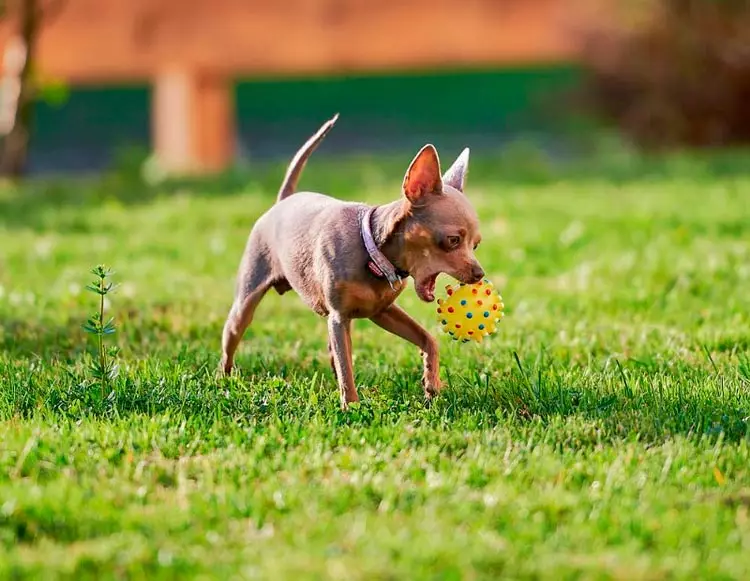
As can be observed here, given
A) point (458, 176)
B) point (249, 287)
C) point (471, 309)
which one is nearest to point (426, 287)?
point (471, 309)

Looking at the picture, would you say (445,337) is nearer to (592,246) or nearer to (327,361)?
(327,361)

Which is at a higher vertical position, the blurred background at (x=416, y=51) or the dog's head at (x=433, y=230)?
the blurred background at (x=416, y=51)

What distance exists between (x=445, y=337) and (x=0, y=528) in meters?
2.68

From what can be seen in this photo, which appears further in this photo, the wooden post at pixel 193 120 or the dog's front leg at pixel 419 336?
the wooden post at pixel 193 120

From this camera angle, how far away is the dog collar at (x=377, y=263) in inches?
164

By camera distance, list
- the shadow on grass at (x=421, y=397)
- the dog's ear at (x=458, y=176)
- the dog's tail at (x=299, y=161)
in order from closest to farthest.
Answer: the shadow on grass at (x=421, y=397), the dog's ear at (x=458, y=176), the dog's tail at (x=299, y=161)

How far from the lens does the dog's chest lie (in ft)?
13.8

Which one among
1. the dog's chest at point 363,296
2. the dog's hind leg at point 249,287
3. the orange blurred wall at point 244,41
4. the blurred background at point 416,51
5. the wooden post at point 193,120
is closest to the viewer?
the dog's chest at point 363,296

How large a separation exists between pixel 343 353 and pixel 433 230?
54cm

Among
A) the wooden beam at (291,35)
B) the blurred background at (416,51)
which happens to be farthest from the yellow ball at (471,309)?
the wooden beam at (291,35)

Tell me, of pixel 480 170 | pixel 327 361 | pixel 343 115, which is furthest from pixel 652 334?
pixel 343 115

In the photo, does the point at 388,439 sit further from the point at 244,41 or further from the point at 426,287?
the point at 244,41

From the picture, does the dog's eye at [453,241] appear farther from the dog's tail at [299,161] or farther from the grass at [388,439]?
the dog's tail at [299,161]

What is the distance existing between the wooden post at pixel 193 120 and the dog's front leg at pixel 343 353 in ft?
29.8
